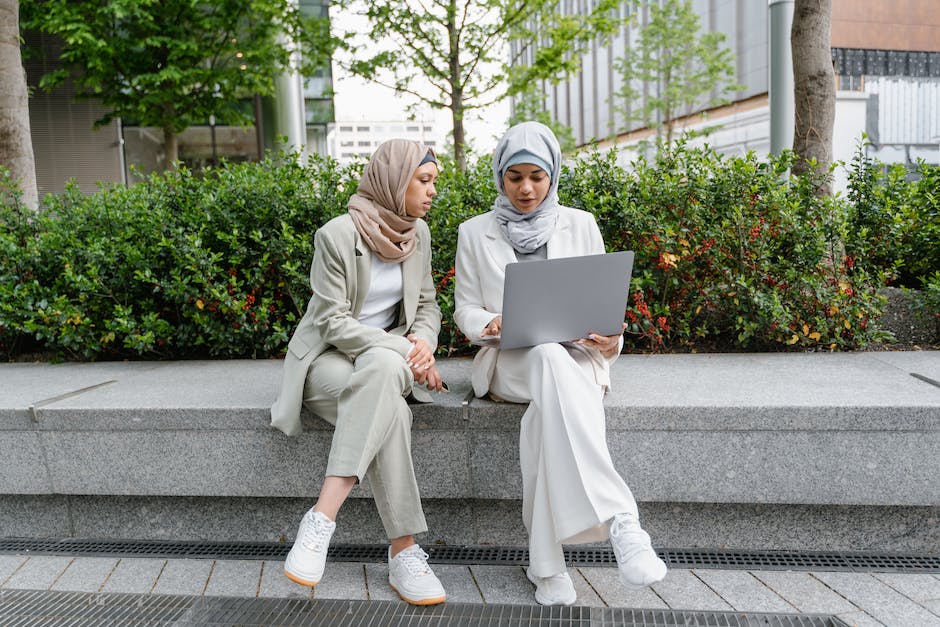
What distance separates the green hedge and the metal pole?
1429 millimetres

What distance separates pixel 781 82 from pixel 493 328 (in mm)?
4213

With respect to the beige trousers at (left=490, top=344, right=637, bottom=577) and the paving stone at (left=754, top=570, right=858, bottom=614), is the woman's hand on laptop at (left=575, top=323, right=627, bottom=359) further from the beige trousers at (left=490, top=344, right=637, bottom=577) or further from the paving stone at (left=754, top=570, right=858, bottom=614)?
the paving stone at (left=754, top=570, right=858, bottom=614)

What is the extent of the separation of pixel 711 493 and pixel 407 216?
172 cm

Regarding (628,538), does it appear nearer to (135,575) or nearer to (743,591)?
(743,591)

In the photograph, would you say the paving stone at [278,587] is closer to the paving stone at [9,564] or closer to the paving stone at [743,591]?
the paving stone at [9,564]

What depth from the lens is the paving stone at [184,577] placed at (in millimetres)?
3019

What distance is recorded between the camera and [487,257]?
327 centimetres

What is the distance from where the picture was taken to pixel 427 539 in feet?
11.1

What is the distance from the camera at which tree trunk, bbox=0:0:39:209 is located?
236 inches

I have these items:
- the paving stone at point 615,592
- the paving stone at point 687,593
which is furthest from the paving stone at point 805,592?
the paving stone at point 615,592

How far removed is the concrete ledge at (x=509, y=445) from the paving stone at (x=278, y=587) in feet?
1.04

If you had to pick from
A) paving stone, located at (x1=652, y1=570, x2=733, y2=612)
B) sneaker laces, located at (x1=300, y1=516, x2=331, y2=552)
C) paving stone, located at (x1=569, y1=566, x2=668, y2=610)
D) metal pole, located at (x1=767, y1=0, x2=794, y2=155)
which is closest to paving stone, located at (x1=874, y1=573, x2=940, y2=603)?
paving stone, located at (x1=652, y1=570, x2=733, y2=612)

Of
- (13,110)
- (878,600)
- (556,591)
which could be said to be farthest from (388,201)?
(13,110)

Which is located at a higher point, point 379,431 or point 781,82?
point 781,82
